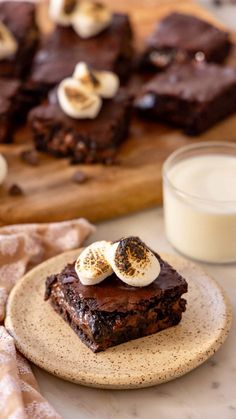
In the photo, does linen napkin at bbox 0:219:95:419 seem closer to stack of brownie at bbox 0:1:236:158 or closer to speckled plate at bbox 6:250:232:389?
speckled plate at bbox 6:250:232:389

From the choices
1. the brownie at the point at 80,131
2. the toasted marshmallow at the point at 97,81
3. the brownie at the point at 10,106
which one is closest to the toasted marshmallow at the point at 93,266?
the brownie at the point at 80,131

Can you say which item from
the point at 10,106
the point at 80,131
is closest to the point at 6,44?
the point at 10,106

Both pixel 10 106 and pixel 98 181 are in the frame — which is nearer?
pixel 98 181

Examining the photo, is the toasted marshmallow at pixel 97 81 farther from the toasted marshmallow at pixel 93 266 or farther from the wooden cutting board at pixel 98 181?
the toasted marshmallow at pixel 93 266

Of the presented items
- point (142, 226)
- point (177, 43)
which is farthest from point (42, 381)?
point (177, 43)

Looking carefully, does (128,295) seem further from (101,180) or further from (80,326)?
(101,180)

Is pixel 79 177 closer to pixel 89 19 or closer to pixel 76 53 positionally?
pixel 76 53

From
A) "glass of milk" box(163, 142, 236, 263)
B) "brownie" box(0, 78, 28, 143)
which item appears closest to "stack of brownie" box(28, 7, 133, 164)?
"brownie" box(0, 78, 28, 143)
